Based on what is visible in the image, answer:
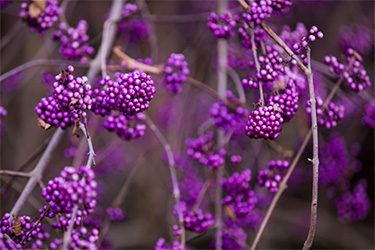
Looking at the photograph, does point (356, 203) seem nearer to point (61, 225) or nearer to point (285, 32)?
point (285, 32)

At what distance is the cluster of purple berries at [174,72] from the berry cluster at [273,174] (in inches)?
18.2

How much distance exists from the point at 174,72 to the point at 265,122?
59 cm

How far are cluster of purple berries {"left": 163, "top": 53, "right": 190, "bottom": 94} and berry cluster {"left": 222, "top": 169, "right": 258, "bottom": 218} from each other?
1.35ft

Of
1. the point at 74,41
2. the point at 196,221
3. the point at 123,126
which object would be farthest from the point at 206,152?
the point at 74,41

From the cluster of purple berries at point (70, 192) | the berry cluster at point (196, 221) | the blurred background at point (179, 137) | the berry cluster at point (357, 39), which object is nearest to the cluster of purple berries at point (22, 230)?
the cluster of purple berries at point (70, 192)

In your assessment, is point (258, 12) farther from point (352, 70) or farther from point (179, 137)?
point (179, 137)

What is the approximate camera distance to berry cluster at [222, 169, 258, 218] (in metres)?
1.48

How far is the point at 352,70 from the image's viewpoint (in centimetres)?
145

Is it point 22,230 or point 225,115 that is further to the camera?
point 225,115

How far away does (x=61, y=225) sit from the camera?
1104mm

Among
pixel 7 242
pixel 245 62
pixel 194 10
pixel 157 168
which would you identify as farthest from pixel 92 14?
pixel 7 242

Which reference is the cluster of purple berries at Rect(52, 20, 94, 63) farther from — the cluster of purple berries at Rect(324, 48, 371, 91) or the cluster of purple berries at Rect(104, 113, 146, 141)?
the cluster of purple berries at Rect(324, 48, 371, 91)

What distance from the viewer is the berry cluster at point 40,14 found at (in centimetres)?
147

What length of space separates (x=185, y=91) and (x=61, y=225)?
1774 millimetres
